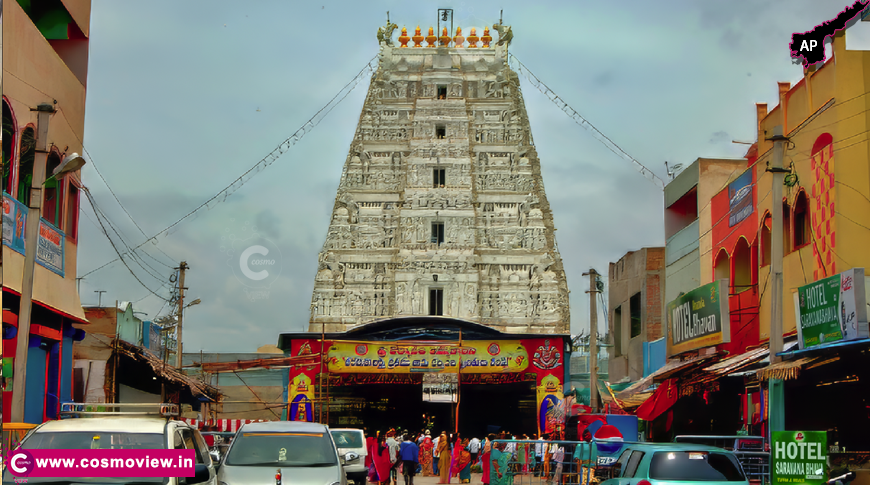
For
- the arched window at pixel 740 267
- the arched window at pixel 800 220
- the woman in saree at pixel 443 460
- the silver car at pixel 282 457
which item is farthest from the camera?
the woman in saree at pixel 443 460

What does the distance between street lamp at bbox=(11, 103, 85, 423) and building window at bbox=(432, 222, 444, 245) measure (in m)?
33.3

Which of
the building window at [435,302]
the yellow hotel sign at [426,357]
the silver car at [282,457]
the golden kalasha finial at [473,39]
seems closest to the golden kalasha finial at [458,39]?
the golden kalasha finial at [473,39]

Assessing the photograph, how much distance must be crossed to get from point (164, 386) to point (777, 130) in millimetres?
23621

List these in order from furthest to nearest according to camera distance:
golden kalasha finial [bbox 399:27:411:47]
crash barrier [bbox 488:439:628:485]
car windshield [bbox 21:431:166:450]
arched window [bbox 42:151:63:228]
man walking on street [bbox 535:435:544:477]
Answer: golden kalasha finial [bbox 399:27:411:47], arched window [bbox 42:151:63:228], man walking on street [bbox 535:435:544:477], crash barrier [bbox 488:439:628:485], car windshield [bbox 21:431:166:450]

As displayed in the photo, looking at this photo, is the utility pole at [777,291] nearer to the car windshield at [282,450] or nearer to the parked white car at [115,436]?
the car windshield at [282,450]

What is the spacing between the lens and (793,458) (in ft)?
38.2

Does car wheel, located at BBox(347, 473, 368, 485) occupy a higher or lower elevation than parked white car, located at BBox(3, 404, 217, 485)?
lower

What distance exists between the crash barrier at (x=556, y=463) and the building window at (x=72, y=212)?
12239 mm

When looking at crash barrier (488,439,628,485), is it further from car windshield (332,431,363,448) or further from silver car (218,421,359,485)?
silver car (218,421,359,485)

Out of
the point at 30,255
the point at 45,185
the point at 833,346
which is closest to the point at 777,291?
the point at 833,346

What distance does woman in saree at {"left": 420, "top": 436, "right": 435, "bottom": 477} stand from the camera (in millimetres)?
28094

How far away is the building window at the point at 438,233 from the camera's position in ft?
158


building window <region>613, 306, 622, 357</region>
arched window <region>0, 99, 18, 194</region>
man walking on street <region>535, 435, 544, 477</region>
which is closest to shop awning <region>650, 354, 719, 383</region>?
man walking on street <region>535, 435, 544, 477</region>

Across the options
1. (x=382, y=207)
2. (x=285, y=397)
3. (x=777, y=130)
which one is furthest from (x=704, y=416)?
(x=382, y=207)
